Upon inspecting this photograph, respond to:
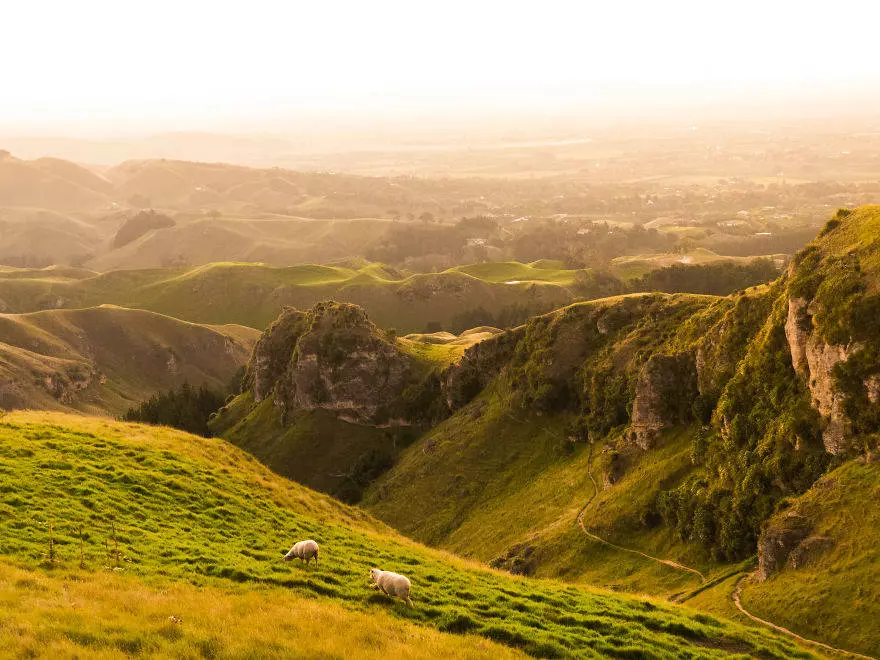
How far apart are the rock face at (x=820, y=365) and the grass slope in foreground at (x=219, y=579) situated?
1628 centimetres

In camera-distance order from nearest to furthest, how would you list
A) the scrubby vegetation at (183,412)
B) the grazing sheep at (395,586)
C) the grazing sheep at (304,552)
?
1. the grazing sheep at (395,586)
2. the grazing sheep at (304,552)
3. the scrubby vegetation at (183,412)

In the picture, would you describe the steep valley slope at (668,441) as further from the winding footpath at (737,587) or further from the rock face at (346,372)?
the rock face at (346,372)

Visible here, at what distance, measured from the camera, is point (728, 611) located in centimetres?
4081

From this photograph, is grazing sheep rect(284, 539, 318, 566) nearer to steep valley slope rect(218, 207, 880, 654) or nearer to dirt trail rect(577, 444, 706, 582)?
steep valley slope rect(218, 207, 880, 654)

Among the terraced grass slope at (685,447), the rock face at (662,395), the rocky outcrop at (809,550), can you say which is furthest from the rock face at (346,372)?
the rocky outcrop at (809,550)

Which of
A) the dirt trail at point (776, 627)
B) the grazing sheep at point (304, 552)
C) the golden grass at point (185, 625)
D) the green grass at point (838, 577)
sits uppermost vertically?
the golden grass at point (185, 625)

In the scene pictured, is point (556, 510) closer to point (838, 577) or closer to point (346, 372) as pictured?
point (838, 577)

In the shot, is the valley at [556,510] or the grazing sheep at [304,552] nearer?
the valley at [556,510]

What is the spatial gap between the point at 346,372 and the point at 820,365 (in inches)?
3082

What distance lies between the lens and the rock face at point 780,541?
41781 millimetres

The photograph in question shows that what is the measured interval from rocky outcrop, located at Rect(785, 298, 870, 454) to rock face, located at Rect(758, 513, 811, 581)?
6693 mm

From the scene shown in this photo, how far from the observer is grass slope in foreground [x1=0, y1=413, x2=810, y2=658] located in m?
23.7

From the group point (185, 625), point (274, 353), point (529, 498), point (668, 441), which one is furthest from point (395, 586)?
point (274, 353)

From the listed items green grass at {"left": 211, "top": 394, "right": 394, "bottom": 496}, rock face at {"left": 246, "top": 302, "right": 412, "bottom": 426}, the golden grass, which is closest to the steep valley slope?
green grass at {"left": 211, "top": 394, "right": 394, "bottom": 496}
